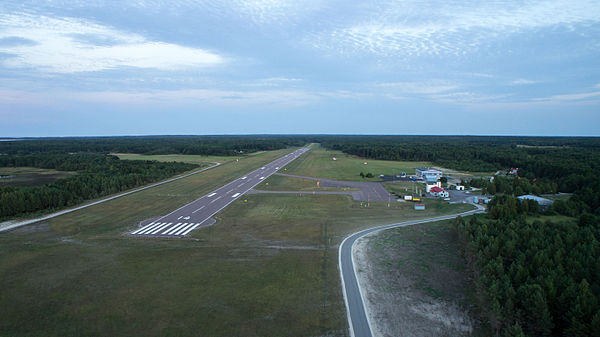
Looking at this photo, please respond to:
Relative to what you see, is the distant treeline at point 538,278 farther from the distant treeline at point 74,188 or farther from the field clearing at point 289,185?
the distant treeline at point 74,188

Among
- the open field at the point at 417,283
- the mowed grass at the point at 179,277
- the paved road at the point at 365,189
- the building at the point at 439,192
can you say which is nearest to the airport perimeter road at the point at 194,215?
the mowed grass at the point at 179,277

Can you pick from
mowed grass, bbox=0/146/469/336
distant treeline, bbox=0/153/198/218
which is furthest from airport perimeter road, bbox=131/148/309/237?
distant treeline, bbox=0/153/198/218

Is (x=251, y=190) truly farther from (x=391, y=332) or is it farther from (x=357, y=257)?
(x=391, y=332)

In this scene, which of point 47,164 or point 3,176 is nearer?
point 3,176

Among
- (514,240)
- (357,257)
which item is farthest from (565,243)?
(357,257)

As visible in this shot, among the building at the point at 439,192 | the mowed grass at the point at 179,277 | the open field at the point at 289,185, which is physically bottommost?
the mowed grass at the point at 179,277

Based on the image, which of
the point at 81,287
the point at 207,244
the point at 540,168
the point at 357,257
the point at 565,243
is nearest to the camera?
the point at 81,287

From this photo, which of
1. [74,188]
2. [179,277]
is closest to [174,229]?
[179,277]
